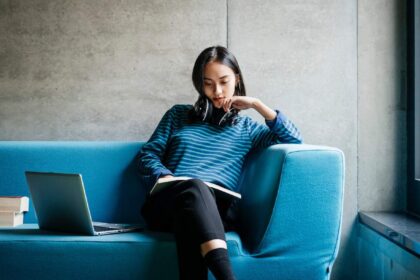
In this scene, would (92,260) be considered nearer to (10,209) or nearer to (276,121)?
(10,209)

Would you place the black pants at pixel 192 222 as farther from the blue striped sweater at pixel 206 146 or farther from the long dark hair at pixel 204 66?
the long dark hair at pixel 204 66

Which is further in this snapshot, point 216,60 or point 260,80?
point 260,80

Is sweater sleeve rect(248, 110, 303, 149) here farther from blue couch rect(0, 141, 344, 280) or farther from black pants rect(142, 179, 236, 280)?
black pants rect(142, 179, 236, 280)

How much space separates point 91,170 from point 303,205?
1104 mm

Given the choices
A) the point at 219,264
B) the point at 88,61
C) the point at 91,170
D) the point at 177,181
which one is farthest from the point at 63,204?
the point at 88,61

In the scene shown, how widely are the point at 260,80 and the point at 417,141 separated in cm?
90

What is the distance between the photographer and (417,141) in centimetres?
255

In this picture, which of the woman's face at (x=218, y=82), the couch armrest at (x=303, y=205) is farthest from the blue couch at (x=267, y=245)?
the woman's face at (x=218, y=82)

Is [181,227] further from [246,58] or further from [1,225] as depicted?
[246,58]

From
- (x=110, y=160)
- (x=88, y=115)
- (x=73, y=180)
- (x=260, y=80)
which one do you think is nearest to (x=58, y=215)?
(x=73, y=180)

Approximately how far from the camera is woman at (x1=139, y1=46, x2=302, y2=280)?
1.95m

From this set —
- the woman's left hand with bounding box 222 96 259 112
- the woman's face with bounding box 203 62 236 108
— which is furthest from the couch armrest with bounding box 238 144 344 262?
the woman's face with bounding box 203 62 236 108

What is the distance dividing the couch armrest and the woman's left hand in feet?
1.52

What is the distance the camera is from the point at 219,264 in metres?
1.50
